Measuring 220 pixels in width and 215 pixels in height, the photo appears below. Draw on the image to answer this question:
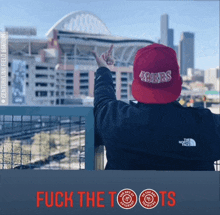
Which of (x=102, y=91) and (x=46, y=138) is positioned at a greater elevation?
(x=102, y=91)

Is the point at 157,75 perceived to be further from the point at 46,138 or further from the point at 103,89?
the point at 46,138

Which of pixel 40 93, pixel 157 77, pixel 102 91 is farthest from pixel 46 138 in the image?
pixel 40 93

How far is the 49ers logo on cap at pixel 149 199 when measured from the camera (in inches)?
42.8

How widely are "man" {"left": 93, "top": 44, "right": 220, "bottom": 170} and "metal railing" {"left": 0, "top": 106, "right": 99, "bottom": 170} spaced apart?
0.30m

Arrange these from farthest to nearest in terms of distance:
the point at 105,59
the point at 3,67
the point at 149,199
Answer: the point at 3,67
the point at 105,59
the point at 149,199

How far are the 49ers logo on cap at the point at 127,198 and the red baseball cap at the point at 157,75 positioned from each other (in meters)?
0.39

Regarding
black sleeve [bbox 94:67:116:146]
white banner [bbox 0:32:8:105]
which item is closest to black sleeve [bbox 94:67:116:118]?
black sleeve [bbox 94:67:116:146]

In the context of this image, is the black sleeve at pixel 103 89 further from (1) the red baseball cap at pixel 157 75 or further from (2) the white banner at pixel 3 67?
(2) the white banner at pixel 3 67

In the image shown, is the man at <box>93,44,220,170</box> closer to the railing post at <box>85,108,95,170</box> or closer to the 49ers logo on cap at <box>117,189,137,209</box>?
the 49ers logo on cap at <box>117,189,137,209</box>

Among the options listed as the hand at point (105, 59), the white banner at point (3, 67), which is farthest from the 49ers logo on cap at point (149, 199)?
the white banner at point (3, 67)

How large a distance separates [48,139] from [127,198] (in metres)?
0.52

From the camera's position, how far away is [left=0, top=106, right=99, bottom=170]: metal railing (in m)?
1.32

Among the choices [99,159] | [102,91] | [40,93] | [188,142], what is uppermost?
[40,93]

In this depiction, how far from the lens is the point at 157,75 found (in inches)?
39.1
